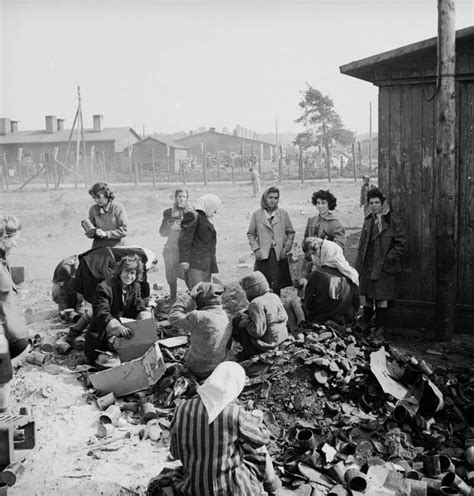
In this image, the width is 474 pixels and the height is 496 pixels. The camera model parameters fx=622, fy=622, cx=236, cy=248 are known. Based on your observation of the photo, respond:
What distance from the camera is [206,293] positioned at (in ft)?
20.8

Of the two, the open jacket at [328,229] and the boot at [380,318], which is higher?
the open jacket at [328,229]

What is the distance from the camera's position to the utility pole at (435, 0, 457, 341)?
7469mm

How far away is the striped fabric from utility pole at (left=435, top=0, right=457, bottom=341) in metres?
4.71

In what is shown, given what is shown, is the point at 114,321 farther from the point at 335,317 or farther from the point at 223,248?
the point at 223,248

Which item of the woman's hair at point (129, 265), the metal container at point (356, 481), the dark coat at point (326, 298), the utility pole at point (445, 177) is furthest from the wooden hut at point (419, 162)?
the metal container at point (356, 481)

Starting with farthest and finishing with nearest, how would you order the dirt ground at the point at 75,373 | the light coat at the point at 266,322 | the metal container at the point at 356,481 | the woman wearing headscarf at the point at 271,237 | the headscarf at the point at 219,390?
the woman wearing headscarf at the point at 271,237, the light coat at the point at 266,322, the dirt ground at the point at 75,373, the metal container at the point at 356,481, the headscarf at the point at 219,390

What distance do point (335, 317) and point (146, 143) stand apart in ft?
155

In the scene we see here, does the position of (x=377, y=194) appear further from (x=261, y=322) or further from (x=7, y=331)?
(x=7, y=331)

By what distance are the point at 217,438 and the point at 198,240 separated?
5065 mm

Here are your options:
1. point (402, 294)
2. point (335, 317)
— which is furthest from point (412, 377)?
point (402, 294)

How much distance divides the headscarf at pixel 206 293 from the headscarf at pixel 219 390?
2405mm

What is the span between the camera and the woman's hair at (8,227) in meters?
6.06

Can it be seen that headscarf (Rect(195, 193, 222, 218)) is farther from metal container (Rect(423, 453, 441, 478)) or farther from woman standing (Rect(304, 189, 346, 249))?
metal container (Rect(423, 453, 441, 478))

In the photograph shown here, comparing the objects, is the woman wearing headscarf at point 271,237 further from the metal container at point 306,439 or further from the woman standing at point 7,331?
the woman standing at point 7,331
